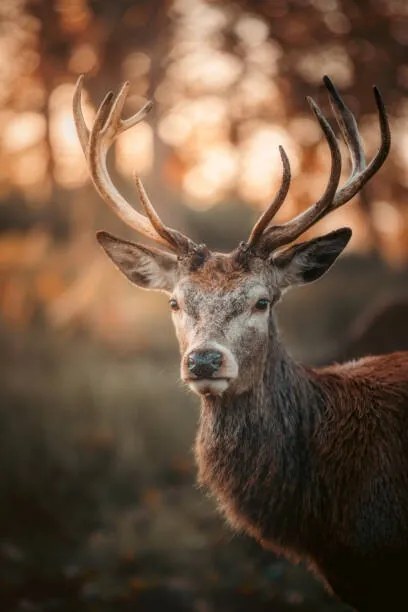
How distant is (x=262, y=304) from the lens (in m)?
4.16

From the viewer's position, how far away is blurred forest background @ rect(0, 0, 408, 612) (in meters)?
8.16

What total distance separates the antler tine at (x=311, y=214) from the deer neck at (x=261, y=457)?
2.17 feet

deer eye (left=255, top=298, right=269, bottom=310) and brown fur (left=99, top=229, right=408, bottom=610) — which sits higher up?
deer eye (left=255, top=298, right=269, bottom=310)

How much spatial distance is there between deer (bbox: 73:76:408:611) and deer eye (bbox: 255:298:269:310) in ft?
0.04

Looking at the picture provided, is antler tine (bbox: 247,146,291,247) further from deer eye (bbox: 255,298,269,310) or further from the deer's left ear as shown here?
deer eye (bbox: 255,298,269,310)

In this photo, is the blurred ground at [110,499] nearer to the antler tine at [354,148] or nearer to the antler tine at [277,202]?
the antler tine at [277,202]

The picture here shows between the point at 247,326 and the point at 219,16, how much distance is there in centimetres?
799

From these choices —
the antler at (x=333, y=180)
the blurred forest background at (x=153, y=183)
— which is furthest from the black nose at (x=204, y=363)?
the blurred forest background at (x=153, y=183)

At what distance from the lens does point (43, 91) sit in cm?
1091

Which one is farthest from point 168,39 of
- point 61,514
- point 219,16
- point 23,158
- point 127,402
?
point 61,514

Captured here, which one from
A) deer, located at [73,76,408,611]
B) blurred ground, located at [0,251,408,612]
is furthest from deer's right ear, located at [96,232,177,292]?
blurred ground, located at [0,251,408,612]

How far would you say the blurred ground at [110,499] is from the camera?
572 cm

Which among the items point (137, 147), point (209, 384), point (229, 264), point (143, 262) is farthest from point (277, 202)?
point (137, 147)

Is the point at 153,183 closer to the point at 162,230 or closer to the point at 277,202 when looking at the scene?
the point at 162,230
